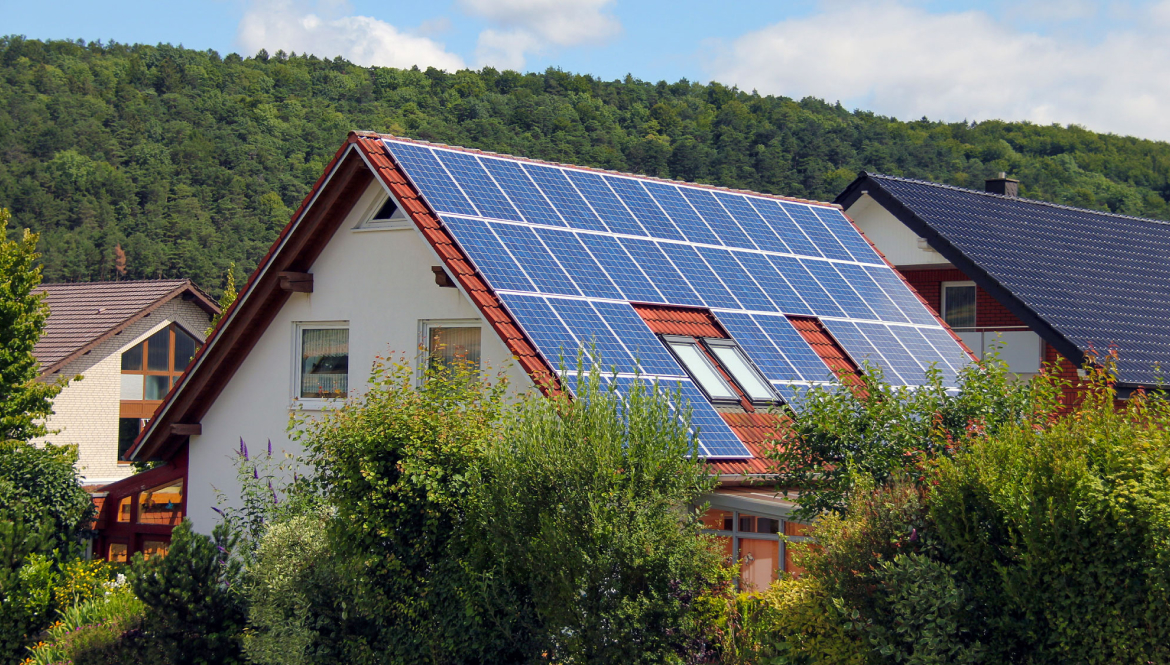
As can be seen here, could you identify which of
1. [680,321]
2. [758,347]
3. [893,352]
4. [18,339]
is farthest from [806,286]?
[18,339]

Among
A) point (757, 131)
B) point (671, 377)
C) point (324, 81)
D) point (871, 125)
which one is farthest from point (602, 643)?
point (324, 81)

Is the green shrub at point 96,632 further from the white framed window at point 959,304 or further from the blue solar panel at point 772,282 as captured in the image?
the white framed window at point 959,304

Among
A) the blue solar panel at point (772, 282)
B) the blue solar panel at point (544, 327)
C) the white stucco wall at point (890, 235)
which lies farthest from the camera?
the white stucco wall at point (890, 235)

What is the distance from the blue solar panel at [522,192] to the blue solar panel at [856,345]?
4.85 metres

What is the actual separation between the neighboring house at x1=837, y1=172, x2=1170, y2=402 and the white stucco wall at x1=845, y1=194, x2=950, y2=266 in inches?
1.0

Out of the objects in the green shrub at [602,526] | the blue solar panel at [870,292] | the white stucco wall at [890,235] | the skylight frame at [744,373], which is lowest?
the green shrub at [602,526]

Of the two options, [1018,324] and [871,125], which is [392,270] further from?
[871,125]

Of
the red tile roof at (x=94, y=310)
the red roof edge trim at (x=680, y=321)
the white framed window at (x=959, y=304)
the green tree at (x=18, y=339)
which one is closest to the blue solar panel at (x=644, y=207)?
the red roof edge trim at (x=680, y=321)

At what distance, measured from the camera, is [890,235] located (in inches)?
1096

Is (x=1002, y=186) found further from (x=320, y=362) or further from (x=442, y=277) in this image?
(x=320, y=362)

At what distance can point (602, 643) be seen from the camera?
10.4m

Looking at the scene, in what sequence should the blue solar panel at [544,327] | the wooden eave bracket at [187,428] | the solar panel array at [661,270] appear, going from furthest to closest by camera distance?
the wooden eave bracket at [187,428] → the solar panel array at [661,270] → the blue solar panel at [544,327]

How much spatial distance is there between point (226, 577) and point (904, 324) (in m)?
12.0

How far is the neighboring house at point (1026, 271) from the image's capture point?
955 inches
